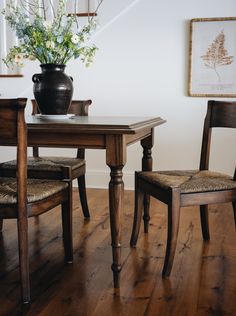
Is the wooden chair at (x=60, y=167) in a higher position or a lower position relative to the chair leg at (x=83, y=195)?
Answer: higher

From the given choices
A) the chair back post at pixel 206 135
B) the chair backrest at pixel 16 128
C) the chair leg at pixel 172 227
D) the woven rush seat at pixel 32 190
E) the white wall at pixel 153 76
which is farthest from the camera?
the white wall at pixel 153 76

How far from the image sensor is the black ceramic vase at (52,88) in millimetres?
2176

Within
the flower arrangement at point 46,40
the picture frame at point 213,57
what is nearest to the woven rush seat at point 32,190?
the flower arrangement at point 46,40

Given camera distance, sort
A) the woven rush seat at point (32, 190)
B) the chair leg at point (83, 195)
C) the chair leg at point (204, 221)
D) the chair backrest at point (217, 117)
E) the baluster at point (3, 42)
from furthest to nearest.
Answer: the baluster at point (3, 42) → the chair leg at point (83, 195) → the chair leg at point (204, 221) → the chair backrest at point (217, 117) → the woven rush seat at point (32, 190)

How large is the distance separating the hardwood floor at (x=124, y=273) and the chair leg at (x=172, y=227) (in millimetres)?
63

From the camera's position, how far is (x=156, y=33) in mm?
3600

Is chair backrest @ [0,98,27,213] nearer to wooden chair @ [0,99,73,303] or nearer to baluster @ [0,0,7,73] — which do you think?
wooden chair @ [0,99,73,303]

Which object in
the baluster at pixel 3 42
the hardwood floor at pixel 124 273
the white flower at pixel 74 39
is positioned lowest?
the hardwood floor at pixel 124 273

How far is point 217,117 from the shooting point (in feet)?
7.50

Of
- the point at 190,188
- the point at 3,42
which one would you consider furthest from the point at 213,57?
the point at 3,42

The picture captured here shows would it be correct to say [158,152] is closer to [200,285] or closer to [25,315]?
[200,285]

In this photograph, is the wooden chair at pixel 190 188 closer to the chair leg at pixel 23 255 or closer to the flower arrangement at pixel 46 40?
the chair leg at pixel 23 255

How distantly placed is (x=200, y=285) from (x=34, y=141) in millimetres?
1018

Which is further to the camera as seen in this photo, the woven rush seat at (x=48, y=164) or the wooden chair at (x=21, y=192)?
the woven rush seat at (x=48, y=164)
